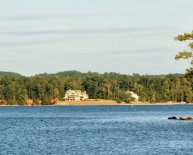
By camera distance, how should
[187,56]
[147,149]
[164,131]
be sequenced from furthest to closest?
[187,56], [164,131], [147,149]

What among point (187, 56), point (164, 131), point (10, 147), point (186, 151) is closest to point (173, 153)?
point (186, 151)

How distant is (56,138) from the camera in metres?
90.2

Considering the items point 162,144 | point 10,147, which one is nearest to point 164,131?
point 162,144

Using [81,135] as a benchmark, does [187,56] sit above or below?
above

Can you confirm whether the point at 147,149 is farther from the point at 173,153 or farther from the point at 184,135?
the point at 184,135

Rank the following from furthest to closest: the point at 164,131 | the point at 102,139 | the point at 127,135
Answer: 1. the point at 164,131
2. the point at 127,135
3. the point at 102,139

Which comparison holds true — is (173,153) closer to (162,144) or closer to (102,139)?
(162,144)

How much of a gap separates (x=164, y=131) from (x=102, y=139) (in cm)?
1619

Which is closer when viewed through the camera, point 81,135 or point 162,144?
point 162,144

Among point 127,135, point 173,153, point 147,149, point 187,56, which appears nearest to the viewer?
point 173,153

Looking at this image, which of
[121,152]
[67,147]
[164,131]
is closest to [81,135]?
[164,131]

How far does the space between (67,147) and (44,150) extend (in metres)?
4.15

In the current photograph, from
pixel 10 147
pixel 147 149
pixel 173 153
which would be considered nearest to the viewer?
pixel 173 153

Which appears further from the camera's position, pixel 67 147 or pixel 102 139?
pixel 102 139
